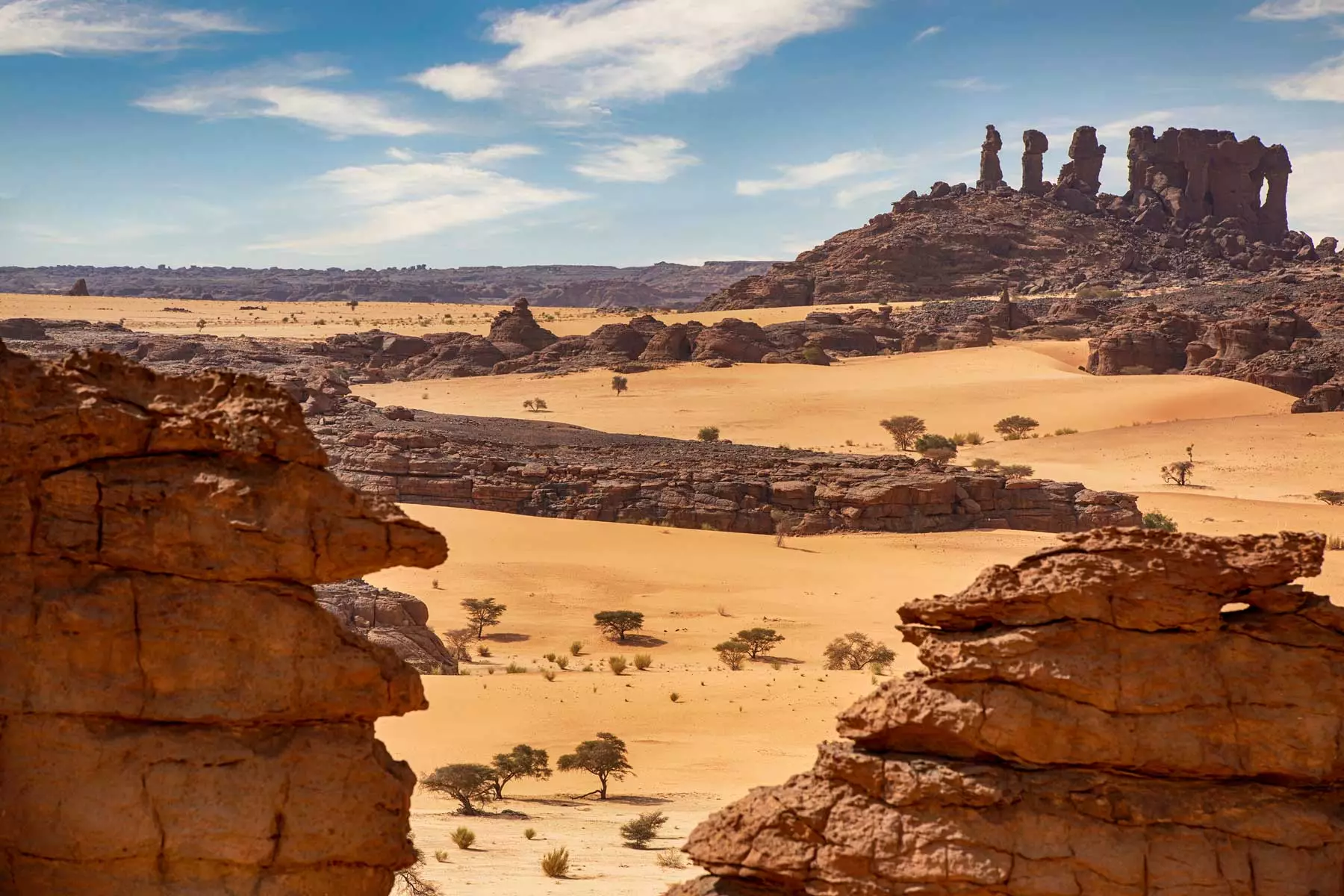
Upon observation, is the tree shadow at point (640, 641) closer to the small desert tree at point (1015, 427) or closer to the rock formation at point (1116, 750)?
the rock formation at point (1116, 750)

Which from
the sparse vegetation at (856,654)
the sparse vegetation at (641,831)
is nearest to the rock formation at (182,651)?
the sparse vegetation at (641,831)

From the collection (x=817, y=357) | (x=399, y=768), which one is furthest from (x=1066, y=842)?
(x=817, y=357)

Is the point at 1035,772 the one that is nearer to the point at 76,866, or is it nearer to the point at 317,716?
the point at 317,716

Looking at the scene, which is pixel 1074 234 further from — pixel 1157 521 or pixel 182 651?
pixel 182 651

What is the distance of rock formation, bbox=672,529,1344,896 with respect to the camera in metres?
7.93

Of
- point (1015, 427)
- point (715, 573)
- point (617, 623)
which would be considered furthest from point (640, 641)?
point (1015, 427)

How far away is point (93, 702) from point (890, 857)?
4710 mm

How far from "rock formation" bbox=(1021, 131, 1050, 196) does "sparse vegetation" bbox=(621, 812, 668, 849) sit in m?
127

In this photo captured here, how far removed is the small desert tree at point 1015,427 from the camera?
61812 millimetres

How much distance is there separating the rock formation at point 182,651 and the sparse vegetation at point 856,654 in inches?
677

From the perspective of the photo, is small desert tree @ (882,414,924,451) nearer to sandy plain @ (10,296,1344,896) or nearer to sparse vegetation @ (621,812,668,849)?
sandy plain @ (10,296,1344,896)

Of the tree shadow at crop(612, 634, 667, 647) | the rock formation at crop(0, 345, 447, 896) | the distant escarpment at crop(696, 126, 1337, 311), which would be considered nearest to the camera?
the rock formation at crop(0, 345, 447, 896)

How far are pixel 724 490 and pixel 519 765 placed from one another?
78.1 feet

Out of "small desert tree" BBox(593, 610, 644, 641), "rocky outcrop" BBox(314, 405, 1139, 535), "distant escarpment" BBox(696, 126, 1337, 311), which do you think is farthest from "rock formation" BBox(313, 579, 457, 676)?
"distant escarpment" BBox(696, 126, 1337, 311)
